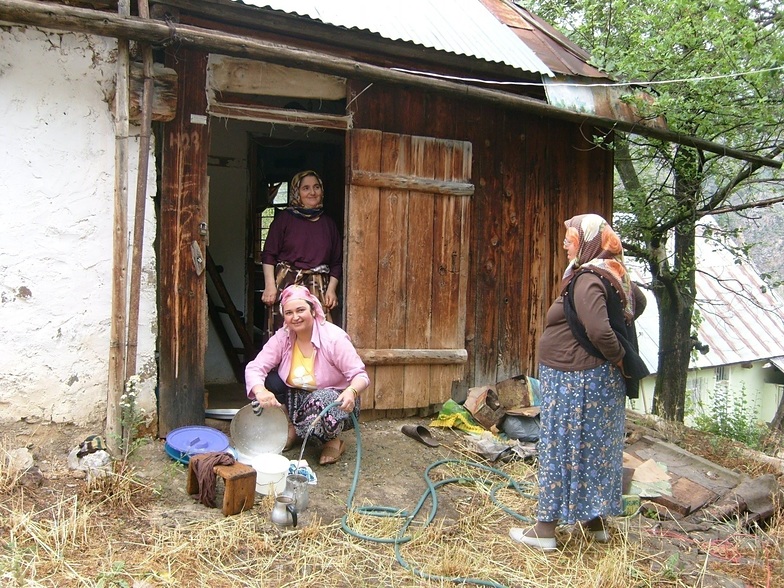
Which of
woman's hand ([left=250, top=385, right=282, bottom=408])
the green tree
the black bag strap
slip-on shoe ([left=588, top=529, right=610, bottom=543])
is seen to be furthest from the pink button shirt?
the green tree

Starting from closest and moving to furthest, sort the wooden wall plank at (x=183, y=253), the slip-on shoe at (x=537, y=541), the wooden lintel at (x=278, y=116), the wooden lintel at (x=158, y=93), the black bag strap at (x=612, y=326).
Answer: the black bag strap at (x=612, y=326) → the slip-on shoe at (x=537, y=541) → the wooden lintel at (x=158, y=93) → the wooden wall plank at (x=183, y=253) → the wooden lintel at (x=278, y=116)

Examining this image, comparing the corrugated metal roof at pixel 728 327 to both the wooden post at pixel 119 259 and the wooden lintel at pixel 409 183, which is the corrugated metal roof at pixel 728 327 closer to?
the wooden lintel at pixel 409 183

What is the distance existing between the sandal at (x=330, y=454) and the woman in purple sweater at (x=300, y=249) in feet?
3.41

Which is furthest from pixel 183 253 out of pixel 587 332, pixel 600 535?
pixel 600 535

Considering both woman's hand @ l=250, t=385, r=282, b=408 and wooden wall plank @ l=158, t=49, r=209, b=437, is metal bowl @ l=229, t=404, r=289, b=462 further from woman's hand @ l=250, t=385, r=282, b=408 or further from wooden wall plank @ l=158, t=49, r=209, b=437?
wooden wall plank @ l=158, t=49, r=209, b=437

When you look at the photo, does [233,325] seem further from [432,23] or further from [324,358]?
[432,23]

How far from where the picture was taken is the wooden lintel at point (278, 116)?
15.2 ft

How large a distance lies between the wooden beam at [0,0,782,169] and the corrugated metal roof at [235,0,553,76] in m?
0.28

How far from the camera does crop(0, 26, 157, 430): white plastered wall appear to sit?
158 inches

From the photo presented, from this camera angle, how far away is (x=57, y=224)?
4.13 m

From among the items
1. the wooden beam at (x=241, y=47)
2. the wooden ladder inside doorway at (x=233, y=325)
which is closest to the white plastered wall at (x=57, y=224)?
the wooden beam at (x=241, y=47)

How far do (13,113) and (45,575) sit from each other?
251cm

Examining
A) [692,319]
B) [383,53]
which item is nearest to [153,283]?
[383,53]

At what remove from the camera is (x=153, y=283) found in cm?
439
